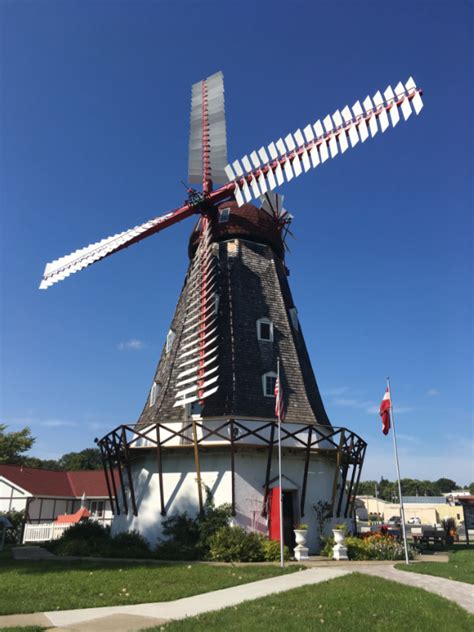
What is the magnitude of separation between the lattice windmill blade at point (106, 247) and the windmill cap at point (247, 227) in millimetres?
1591

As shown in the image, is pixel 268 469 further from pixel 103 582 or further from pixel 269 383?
pixel 103 582

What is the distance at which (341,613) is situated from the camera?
763 centimetres

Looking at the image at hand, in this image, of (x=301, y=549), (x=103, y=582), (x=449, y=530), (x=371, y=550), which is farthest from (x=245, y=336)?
(x=449, y=530)

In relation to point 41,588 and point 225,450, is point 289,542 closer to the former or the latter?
point 225,450

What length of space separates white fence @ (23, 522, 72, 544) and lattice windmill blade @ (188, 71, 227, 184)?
18.7 metres

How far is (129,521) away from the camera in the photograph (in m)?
18.3

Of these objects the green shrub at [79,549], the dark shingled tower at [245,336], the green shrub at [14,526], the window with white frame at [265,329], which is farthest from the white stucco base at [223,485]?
the green shrub at [14,526]

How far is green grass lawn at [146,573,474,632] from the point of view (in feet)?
22.4

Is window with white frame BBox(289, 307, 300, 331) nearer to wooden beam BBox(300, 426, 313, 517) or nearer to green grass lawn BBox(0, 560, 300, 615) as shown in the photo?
wooden beam BBox(300, 426, 313, 517)

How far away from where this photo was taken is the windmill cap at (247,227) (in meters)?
23.6

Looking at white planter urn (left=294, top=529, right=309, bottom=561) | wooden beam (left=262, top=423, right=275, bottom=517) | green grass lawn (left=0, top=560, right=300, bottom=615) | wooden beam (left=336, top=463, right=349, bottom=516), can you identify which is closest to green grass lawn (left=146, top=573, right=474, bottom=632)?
green grass lawn (left=0, top=560, right=300, bottom=615)

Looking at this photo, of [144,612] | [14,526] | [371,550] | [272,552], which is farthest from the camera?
[14,526]

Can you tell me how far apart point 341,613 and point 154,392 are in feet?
48.8

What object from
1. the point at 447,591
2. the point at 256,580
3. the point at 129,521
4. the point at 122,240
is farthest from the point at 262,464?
the point at 122,240
